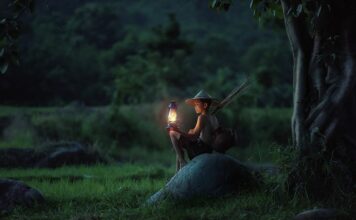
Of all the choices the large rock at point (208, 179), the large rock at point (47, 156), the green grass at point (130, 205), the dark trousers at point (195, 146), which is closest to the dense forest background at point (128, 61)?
the large rock at point (47, 156)

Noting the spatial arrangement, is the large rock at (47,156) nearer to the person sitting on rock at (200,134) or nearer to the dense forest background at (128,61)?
the dense forest background at (128,61)

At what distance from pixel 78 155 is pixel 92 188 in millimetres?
5273

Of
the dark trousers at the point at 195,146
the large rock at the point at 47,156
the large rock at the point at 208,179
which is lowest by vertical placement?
the large rock at the point at 47,156

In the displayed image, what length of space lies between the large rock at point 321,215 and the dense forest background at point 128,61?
47.8ft

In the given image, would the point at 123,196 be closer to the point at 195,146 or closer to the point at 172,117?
the point at 195,146

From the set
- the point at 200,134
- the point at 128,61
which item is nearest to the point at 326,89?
the point at 200,134

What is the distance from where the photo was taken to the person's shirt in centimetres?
933

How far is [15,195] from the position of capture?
360 inches

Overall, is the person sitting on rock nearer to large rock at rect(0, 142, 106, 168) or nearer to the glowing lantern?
the glowing lantern

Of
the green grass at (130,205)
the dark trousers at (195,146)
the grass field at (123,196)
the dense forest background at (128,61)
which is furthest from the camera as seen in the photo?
the dense forest background at (128,61)

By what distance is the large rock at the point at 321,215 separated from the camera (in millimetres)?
7379

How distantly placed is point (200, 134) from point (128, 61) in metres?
23.9

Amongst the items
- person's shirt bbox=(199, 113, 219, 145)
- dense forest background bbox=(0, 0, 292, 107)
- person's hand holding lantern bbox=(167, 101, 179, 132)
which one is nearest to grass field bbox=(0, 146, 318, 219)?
person's shirt bbox=(199, 113, 219, 145)

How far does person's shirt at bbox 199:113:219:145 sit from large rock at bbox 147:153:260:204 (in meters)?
0.33
